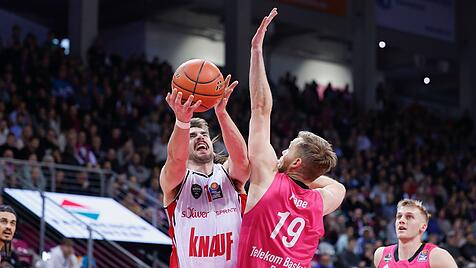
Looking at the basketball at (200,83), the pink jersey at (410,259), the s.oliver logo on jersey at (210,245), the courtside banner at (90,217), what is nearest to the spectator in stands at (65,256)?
the courtside banner at (90,217)

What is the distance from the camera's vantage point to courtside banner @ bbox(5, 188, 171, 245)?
11.9m

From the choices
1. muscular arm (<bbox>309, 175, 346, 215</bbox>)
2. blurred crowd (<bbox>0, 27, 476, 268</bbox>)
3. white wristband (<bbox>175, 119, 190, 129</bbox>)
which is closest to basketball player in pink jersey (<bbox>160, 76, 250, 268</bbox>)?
white wristband (<bbox>175, 119, 190, 129</bbox>)

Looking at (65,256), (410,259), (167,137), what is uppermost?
(167,137)

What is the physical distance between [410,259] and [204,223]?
2636 mm

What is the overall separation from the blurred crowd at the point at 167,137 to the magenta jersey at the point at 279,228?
8.48 m

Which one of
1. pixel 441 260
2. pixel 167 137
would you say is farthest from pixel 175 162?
pixel 167 137

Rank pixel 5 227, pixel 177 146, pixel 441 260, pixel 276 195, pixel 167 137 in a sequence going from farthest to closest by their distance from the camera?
1. pixel 167 137
2. pixel 441 260
3. pixel 5 227
4. pixel 177 146
5. pixel 276 195

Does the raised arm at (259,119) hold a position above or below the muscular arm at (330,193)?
above

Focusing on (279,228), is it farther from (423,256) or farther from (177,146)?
(423,256)

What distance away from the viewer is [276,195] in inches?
184

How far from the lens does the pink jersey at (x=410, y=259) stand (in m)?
7.04

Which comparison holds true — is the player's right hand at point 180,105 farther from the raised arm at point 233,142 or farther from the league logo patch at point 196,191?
the league logo patch at point 196,191

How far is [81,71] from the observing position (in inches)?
687

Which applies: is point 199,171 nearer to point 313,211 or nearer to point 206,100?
point 206,100
